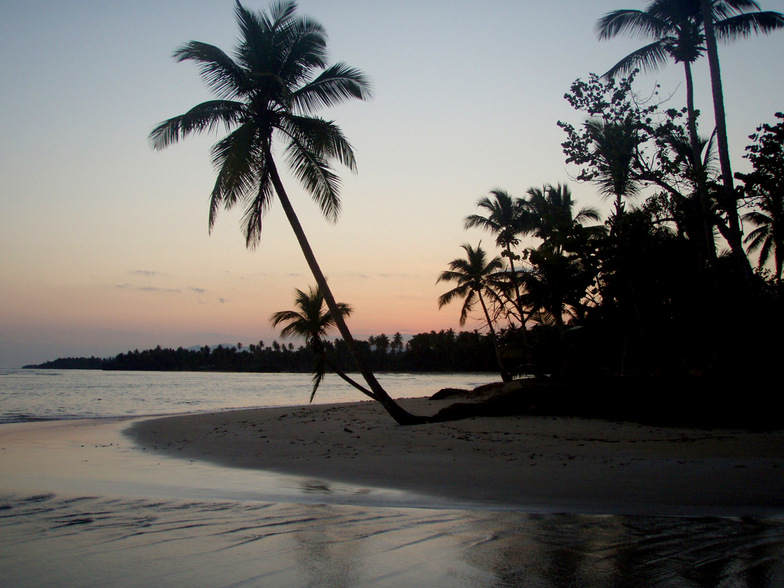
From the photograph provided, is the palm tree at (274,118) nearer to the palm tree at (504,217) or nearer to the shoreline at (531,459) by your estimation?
the shoreline at (531,459)

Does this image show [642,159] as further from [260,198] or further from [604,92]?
[260,198]

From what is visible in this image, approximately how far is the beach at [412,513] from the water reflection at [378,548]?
16 millimetres

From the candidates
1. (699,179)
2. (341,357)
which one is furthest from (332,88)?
(341,357)

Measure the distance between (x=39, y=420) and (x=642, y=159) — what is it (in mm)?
21292

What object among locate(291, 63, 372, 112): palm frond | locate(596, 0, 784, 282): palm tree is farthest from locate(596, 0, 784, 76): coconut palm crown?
locate(291, 63, 372, 112): palm frond

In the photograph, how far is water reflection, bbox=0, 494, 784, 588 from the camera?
330cm

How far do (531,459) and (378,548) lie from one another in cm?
510

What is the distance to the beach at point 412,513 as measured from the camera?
3.42 m

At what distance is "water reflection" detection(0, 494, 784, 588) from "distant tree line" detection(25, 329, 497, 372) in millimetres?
70139

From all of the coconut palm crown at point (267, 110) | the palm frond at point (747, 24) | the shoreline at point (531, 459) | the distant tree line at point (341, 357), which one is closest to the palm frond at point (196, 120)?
the coconut palm crown at point (267, 110)

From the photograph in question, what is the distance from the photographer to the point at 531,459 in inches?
333

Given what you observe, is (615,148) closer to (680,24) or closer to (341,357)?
(680,24)

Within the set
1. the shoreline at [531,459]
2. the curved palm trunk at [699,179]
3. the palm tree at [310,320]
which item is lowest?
the shoreline at [531,459]

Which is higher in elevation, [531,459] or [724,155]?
[724,155]
